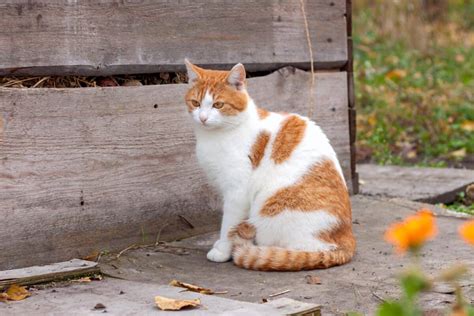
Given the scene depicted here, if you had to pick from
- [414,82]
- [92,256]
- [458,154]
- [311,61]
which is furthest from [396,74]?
[92,256]

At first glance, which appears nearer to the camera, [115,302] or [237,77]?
[115,302]

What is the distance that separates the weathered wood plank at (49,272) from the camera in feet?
10.7

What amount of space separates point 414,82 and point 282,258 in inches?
224

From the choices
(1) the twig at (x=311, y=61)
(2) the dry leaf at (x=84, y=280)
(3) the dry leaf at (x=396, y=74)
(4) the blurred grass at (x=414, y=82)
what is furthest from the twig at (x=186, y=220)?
(3) the dry leaf at (x=396, y=74)

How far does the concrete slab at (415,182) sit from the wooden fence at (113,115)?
1.08 meters

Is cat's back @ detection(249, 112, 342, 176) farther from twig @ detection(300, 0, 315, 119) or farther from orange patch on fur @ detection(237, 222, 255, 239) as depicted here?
twig @ detection(300, 0, 315, 119)

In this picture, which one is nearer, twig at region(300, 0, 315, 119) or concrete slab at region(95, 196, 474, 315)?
concrete slab at region(95, 196, 474, 315)

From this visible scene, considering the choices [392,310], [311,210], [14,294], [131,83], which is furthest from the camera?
[131,83]

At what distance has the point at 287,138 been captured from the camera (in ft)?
12.8

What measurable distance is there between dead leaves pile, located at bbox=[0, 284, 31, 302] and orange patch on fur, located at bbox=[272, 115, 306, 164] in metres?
1.27

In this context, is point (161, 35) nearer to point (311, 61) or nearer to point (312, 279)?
point (311, 61)

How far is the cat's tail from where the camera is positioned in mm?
3627

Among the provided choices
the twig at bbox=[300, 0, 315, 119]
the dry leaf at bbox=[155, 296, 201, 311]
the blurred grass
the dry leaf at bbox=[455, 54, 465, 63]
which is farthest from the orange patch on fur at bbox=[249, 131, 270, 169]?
the dry leaf at bbox=[455, 54, 465, 63]

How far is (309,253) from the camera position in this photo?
11.9ft
